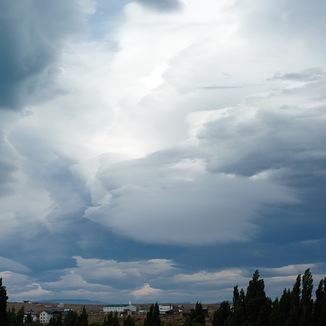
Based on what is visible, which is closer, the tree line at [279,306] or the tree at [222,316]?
the tree line at [279,306]

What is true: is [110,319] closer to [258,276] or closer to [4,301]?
[4,301]

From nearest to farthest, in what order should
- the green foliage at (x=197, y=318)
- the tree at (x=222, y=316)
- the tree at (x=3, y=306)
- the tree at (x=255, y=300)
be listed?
the tree at (x=255, y=300) → the tree at (x=3, y=306) → the tree at (x=222, y=316) → the green foliage at (x=197, y=318)

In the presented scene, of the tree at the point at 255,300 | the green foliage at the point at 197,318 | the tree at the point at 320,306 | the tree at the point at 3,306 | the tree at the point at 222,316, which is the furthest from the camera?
the green foliage at the point at 197,318

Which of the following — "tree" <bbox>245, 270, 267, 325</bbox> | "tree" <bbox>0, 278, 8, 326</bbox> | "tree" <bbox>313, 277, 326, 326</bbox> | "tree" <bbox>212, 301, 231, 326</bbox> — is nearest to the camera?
"tree" <bbox>313, 277, 326, 326</bbox>

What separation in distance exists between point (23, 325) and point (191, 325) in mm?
36622

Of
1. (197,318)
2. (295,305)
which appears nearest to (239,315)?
(295,305)

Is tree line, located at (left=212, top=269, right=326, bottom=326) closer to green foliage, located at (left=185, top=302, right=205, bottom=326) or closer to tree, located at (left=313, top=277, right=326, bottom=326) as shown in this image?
tree, located at (left=313, top=277, right=326, bottom=326)

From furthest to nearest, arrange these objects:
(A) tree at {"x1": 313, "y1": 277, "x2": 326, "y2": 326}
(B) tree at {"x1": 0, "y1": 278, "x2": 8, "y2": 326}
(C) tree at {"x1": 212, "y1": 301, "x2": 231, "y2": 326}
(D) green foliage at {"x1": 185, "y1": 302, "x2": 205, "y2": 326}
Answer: (D) green foliage at {"x1": 185, "y1": 302, "x2": 205, "y2": 326}, (C) tree at {"x1": 212, "y1": 301, "x2": 231, "y2": 326}, (B) tree at {"x1": 0, "y1": 278, "x2": 8, "y2": 326}, (A) tree at {"x1": 313, "y1": 277, "x2": 326, "y2": 326}

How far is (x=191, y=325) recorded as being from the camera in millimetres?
116938

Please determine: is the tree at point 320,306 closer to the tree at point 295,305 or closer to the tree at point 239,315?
the tree at point 295,305

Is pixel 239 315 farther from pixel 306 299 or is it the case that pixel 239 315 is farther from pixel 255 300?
pixel 306 299

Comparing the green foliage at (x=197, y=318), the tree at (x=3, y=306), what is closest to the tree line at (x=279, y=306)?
the tree at (x=3, y=306)

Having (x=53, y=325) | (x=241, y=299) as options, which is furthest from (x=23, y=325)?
(x=241, y=299)

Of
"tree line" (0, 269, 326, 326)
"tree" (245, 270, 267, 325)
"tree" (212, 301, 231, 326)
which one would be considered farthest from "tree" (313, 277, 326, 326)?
"tree" (212, 301, 231, 326)
